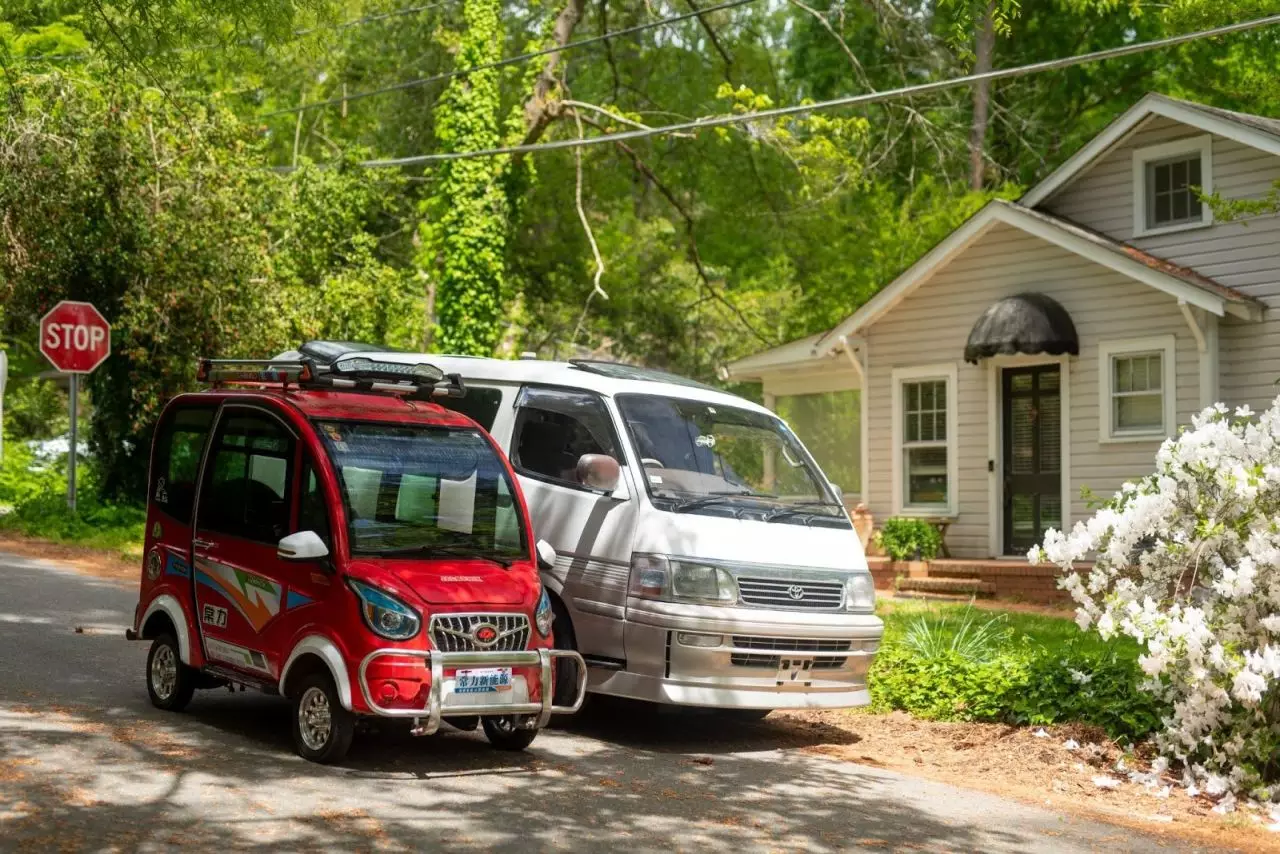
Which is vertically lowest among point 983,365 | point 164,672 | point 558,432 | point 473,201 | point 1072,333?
point 164,672

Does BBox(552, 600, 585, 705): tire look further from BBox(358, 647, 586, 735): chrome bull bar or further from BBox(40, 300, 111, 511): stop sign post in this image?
BBox(40, 300, 111, 511): stop sign post

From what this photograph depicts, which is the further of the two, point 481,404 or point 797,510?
point 481,404

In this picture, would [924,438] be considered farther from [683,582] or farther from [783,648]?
[683,582]

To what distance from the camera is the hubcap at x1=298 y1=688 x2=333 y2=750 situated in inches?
326

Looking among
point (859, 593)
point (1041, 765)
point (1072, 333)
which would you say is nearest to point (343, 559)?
point (859, 593)

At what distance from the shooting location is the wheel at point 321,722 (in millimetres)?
8195

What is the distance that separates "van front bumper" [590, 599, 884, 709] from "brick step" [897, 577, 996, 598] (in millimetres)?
10310

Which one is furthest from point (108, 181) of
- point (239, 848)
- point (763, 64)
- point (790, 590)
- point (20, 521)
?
point (763, 64)

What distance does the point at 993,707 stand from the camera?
11.0m

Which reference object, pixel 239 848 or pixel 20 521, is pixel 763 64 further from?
pixel 239 848

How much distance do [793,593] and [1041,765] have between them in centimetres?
197

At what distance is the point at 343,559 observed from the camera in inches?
326

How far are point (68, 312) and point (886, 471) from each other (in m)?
11.8

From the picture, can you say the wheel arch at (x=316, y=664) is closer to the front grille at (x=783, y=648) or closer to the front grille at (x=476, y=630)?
the front grille at (x=476, y=630)
